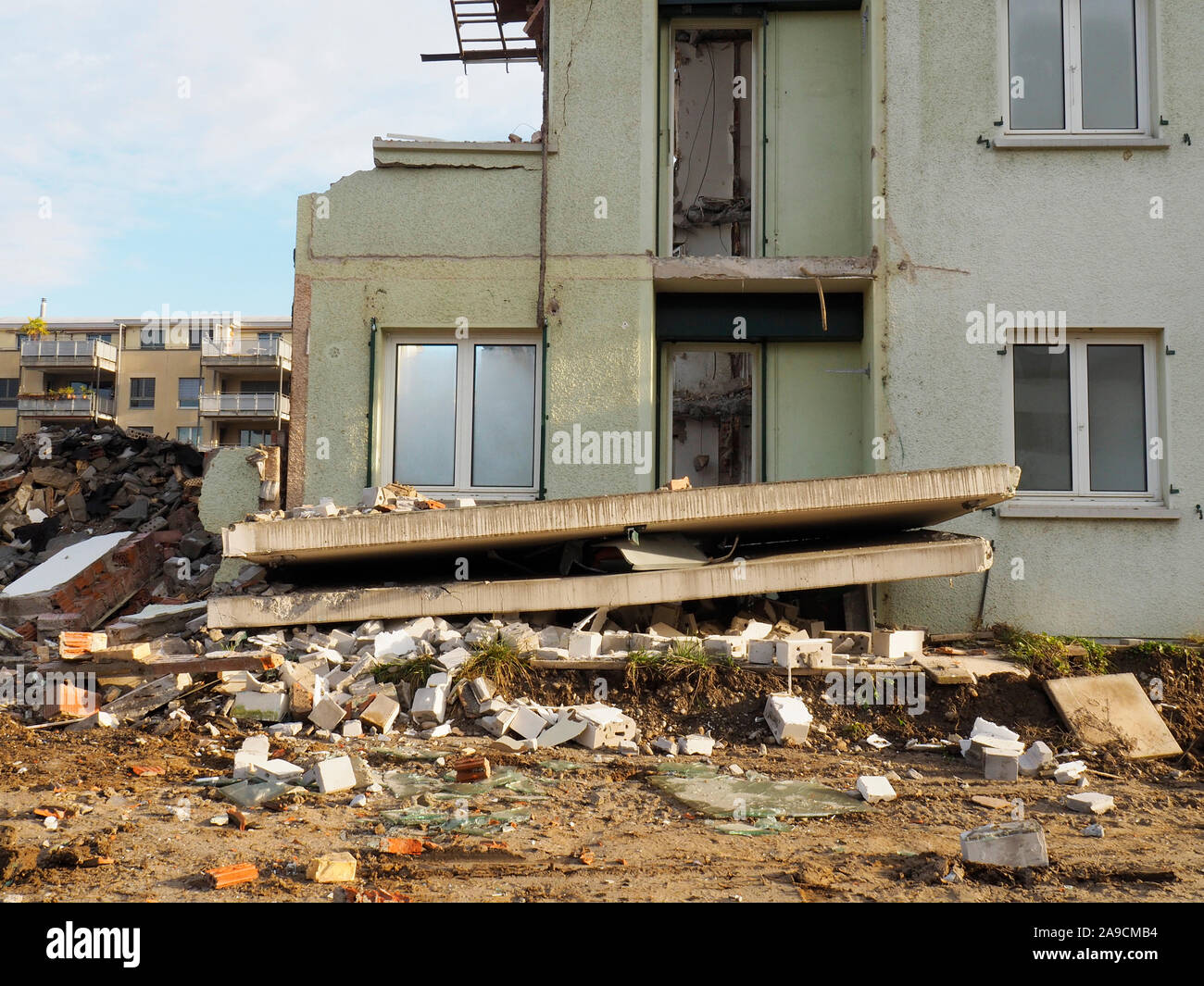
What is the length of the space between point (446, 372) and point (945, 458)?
14.6 feet

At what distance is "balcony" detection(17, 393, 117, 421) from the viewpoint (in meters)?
59.9

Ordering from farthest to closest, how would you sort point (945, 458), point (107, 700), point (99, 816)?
point (945, 458) < point (107, 700) < point (99, 816)

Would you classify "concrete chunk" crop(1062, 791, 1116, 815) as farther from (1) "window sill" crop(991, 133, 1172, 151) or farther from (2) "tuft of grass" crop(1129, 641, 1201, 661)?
(1) "window sill" crop(991, 133, 1172, 151)

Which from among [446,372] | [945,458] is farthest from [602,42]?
[945,458]

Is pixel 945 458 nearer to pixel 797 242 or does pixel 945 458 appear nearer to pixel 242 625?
pixel 797 242

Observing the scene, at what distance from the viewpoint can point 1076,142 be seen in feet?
28.5

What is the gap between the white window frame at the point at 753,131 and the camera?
9.56m

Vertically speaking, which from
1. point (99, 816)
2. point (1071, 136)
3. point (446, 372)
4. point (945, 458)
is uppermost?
point (1071, 136)

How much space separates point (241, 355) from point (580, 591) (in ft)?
185

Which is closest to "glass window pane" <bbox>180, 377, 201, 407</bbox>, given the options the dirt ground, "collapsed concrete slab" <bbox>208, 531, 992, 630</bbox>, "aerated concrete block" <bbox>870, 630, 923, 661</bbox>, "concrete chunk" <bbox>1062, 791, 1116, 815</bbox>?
"collapsed concrete slab" <bbox>208, 531, 992, 630</bbox>

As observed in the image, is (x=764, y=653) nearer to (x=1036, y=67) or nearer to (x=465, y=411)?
(x=465, y=411)

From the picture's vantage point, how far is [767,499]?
6.85m

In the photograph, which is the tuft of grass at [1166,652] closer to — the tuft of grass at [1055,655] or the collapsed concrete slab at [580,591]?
the tuft of grass at [1055,655]

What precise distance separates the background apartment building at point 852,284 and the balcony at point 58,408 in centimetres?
5747
